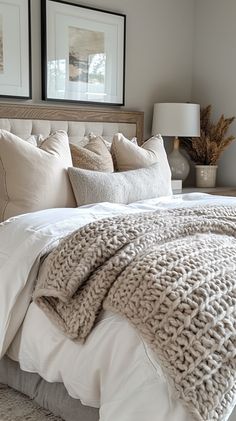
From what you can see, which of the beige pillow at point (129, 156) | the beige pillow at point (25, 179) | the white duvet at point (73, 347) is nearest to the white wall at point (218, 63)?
the beige pillow at point (129, 156)

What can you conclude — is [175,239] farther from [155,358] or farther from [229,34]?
[229,34]

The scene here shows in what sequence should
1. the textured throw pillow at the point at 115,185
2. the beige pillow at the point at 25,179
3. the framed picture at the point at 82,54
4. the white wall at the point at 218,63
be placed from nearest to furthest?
the beige pillow at the point at 25,179, the textured throw pillow at the point at 115,185, the framed picture at the point at 82,54, the white wall at the point at 218,63

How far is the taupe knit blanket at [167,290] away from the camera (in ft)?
4.26

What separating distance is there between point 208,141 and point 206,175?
0.94 feet

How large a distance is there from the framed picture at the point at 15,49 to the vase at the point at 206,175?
1642mm

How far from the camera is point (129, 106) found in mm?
4105

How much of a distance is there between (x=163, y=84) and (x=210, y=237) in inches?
111

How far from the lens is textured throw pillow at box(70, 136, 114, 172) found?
8.97 feet

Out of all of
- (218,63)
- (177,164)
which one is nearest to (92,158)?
(177,164)

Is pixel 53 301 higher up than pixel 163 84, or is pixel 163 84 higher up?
pixel 163 84

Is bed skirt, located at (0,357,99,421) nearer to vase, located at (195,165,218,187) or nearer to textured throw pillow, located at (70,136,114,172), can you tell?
textured throw pillow, located at (70,136,114,172)

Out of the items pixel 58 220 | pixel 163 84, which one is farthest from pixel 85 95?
pixel 58 220

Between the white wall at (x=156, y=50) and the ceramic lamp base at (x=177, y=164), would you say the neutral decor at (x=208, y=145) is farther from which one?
the white wall at (x=156, y=50)

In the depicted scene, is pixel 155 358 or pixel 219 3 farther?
pixel 219 3
